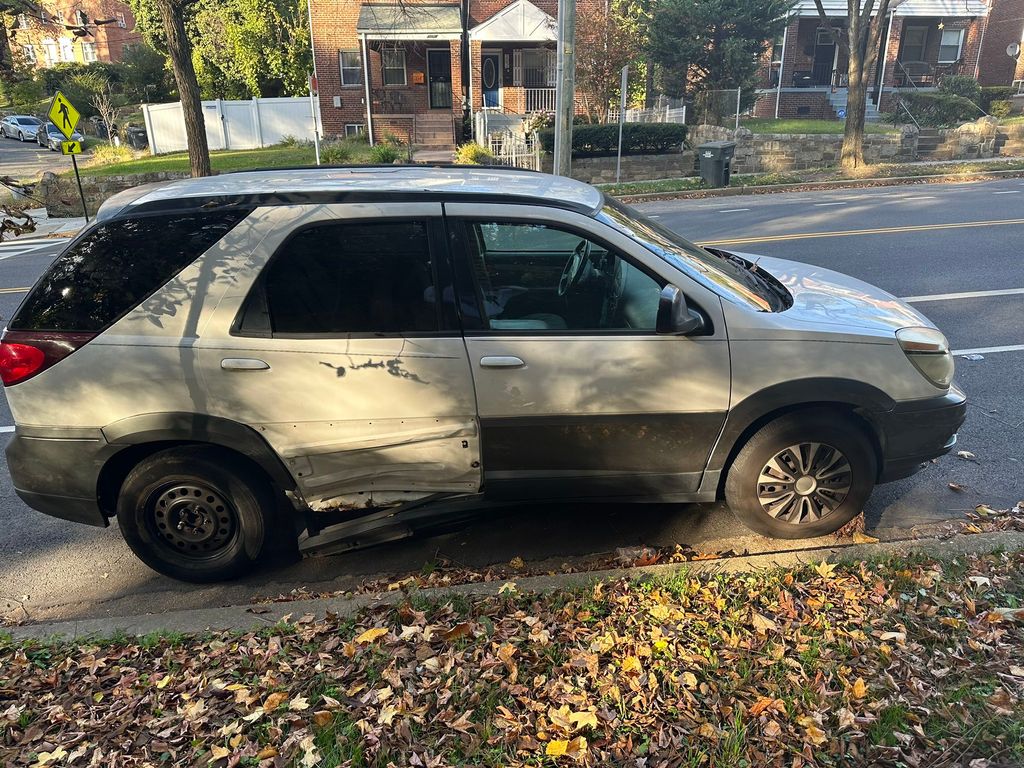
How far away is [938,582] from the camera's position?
322 centimetres

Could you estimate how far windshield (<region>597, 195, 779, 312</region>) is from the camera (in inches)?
143

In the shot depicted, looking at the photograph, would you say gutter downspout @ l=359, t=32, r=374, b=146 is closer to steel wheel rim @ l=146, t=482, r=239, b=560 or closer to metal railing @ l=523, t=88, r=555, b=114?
metal railing @ l=523, t=88, r=555, b=114

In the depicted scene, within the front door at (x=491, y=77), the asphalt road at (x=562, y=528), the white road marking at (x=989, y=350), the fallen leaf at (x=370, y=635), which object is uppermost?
the front door at (x=491, y=77)

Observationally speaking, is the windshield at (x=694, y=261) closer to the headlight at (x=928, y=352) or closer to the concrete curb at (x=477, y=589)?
the headlight at (x=928, y=352)

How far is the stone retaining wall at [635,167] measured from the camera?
20.8 metres

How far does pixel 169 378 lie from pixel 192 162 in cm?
1635

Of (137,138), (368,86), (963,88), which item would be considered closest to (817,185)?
(963,88)

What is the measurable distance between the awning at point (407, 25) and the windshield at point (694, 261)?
25260 millimetres

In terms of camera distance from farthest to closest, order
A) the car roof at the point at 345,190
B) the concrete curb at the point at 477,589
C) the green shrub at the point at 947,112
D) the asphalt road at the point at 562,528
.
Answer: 1. the green shrub at the point at 947,112
2. the asphalt road at the point at 562,528
3. the car roof at the point at 345,190
4. the concrete curb at the point at 477,589

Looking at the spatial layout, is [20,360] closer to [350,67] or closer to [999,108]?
[350,67]

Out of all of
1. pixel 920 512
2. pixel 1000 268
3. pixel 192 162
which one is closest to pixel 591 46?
pixel 192 162

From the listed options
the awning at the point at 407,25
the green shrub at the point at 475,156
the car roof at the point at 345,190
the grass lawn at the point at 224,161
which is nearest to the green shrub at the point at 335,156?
the grass lawn at the point at 224,161

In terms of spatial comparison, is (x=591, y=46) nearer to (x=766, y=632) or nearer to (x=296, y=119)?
(x=296, y=119)

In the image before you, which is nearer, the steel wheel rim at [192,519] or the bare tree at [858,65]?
the steel wheel rim at [192,519]
